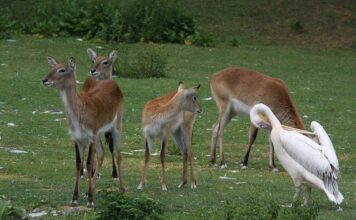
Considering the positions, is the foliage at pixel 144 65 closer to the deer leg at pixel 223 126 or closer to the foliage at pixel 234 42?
the foliage at pixel 234 42

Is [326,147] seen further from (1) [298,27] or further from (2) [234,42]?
(1) [298,27]

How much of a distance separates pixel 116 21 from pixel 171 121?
13.4m

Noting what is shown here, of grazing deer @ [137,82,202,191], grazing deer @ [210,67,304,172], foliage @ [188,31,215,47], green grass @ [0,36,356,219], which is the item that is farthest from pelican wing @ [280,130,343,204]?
foliage @ [188,31,215,47]

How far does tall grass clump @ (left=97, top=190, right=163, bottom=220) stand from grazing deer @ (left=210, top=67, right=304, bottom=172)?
187 inches

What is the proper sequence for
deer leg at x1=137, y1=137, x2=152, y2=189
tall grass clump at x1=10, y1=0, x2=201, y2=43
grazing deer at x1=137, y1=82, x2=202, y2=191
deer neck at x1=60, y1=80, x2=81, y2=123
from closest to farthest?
1. deer neck at x1=60, y1=80, x2=81, y2=123
2. deer leg at x1=137, y1=137, x2=152, y2=189
3. grazing deer at x1=137, y1=82, x2=202, y2=191
4. tall grass clump at x1=10, y1=0, x2=201, y2=43

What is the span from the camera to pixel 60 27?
2605 centimetres

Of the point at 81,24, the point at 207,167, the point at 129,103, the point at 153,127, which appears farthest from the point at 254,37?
the point at 153,127

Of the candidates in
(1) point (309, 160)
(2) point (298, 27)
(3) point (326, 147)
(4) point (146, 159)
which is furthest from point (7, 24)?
(1) point (309, 160)

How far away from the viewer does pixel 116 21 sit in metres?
24.8

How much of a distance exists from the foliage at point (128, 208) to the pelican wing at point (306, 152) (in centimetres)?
198

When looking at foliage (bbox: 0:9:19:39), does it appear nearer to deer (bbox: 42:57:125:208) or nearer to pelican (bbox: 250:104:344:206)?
deer (bbox: 42:57:125:208)

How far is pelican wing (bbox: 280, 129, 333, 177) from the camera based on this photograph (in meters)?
10.1

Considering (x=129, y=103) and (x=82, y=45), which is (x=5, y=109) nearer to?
(x=129, y=103)

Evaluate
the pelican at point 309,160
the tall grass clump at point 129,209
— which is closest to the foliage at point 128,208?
the tall grass clump at point 129,209
